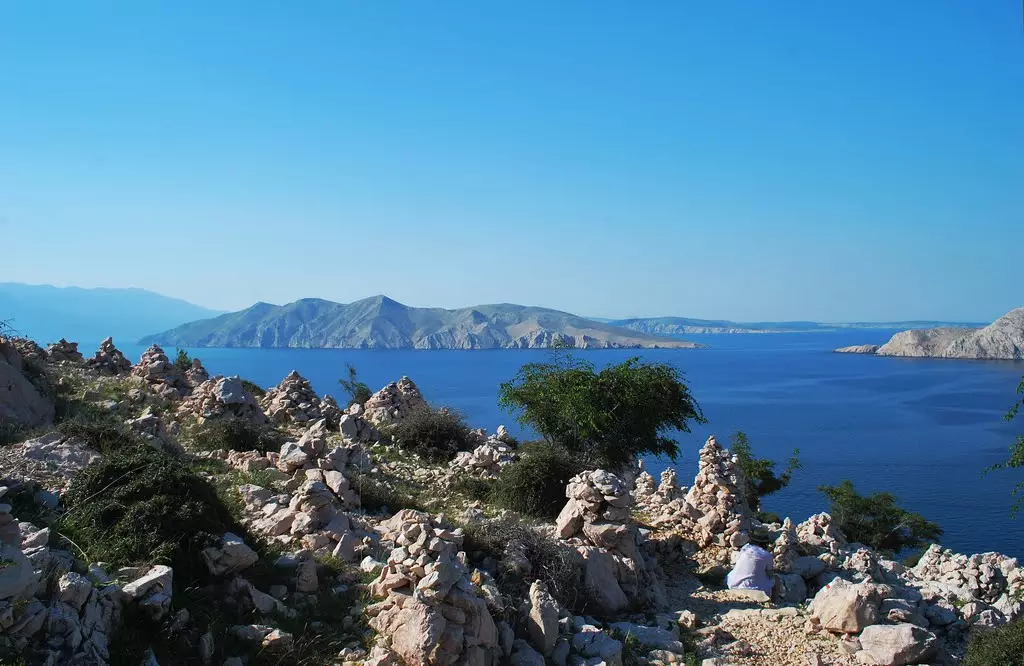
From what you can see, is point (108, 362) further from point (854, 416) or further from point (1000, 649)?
point (854, 416)

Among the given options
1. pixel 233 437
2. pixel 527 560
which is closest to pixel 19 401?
pixel 233 437

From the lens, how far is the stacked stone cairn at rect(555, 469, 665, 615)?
11750 millimetres

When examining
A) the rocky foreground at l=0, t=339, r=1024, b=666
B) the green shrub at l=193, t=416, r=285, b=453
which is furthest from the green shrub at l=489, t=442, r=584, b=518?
the green shrub at l=193, t=416, r=285, b=453

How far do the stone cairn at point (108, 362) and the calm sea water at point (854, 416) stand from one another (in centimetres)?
1415

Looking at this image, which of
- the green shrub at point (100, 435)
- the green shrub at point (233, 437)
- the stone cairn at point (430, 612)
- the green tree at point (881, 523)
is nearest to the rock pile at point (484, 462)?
the green shrub at point (233, 437)

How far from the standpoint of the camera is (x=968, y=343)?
17150 centimetres

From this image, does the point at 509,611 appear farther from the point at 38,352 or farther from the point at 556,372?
the point at 38,352

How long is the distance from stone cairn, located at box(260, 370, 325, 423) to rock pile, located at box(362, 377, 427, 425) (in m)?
1.77

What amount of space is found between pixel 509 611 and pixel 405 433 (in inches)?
461

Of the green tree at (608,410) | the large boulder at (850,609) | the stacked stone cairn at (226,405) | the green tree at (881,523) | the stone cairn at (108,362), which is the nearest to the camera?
the large boulder at (850,609)

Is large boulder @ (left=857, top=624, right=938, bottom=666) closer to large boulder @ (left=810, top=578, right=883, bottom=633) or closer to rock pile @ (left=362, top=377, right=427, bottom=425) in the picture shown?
large boulder @ (left=810, top=578, right=883, bottom=633)

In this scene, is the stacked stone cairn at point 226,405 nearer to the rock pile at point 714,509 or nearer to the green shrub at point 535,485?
the green shrub at point 535,485

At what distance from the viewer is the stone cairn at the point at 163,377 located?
77.5ft

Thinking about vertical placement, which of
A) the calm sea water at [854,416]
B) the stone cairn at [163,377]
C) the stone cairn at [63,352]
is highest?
the stone cairn at [63,352]
